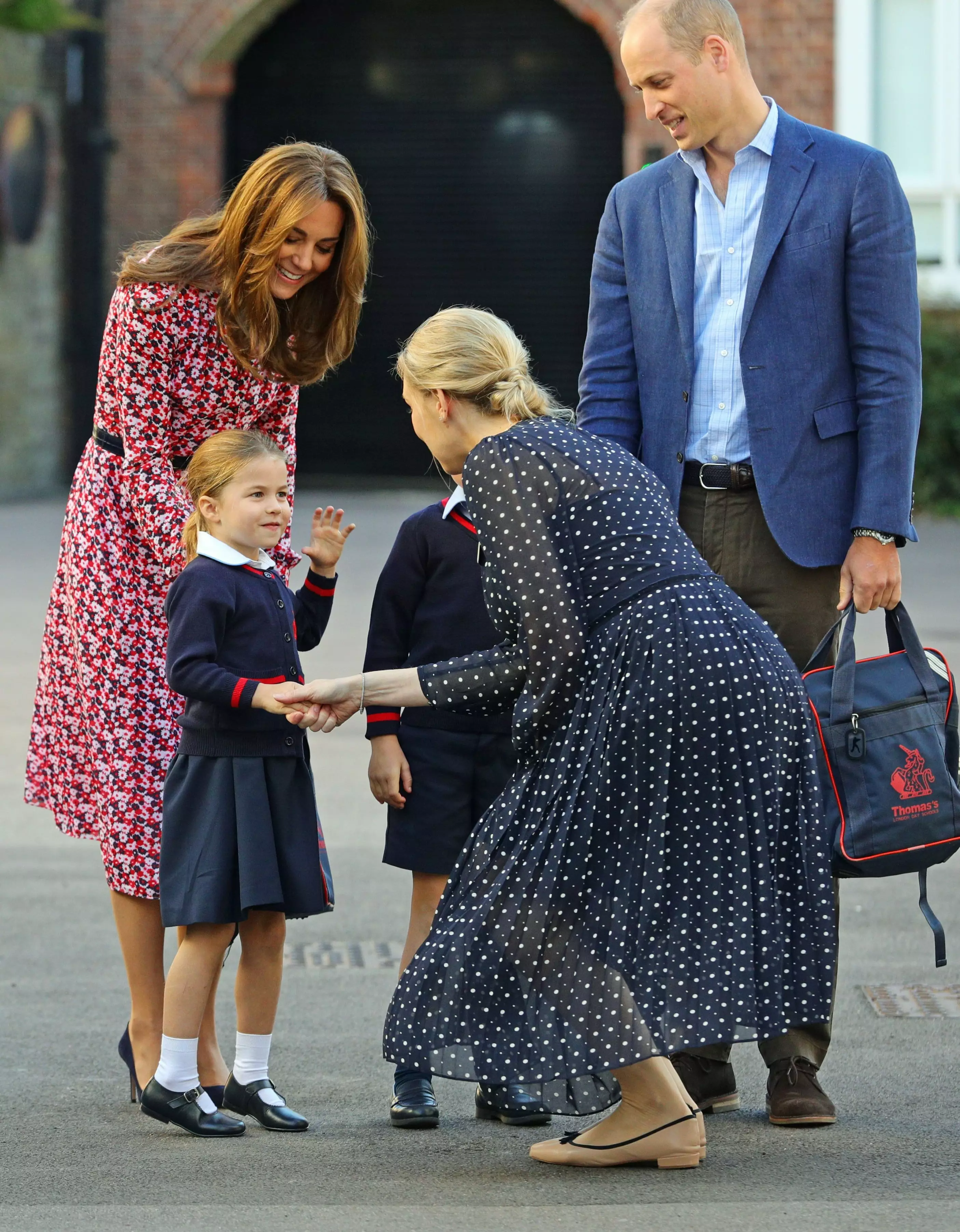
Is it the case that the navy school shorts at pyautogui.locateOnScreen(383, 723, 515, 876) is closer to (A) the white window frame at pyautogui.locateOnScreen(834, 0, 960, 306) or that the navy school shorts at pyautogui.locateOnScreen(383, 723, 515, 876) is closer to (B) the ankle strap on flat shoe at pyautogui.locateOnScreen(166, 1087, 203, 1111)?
(B) the ankle strap on flat shoe at pyautogui.locateOnScreen(166, 1087, 203, 1111)

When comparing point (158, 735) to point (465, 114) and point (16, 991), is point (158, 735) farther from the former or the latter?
point (465, 114)

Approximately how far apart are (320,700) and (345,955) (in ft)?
6.02

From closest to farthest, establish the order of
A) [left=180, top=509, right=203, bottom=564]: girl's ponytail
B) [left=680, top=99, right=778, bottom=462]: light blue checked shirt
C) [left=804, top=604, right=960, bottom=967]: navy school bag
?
1. [left=804, top=604, right=960, bottom=967]: navy school bag
2. [left=180, top=509, right=203, bottom=564]: girl's ponytail
3. [left=680, top=99, right=778, bottom=462]: light blue checked shirt

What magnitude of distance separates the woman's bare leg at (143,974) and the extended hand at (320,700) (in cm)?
63

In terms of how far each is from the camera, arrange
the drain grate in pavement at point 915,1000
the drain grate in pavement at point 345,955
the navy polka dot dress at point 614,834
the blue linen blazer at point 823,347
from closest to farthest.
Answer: the navy polka dot dress at point 614,834 → the blue linen blazer at point 823,347 → the drain grate in pavement at point 915,1000 → the drain grate in pavement at point 345,955

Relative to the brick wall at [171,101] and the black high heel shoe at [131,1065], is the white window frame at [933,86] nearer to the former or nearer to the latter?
the brick wall at [171,101]

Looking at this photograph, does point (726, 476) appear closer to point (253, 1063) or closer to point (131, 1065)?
point (253, 1063)

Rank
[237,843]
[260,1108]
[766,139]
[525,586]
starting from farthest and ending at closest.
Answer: [766,139]
[260,1108]
[237,843]
[525,586]

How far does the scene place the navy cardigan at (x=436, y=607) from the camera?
371 cm

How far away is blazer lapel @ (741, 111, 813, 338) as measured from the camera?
3.62 metres

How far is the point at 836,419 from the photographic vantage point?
367cm

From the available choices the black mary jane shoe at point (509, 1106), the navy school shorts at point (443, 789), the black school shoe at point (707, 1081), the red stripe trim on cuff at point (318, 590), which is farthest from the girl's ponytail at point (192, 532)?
the black school shoe at point (707, 1081)

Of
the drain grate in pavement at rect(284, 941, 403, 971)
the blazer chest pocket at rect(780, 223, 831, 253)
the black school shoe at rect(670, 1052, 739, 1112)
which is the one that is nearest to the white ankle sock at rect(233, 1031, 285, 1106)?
the black school shoe at rect(670, 1052, 739, 1112)

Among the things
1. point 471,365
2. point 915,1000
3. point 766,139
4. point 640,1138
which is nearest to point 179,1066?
point 640,1138
